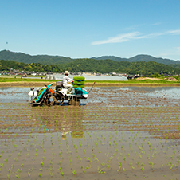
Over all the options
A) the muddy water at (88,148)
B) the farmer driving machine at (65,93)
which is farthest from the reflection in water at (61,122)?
the farmer driving machine at (65,93)

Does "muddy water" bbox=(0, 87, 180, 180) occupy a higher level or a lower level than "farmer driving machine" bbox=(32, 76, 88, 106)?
lower

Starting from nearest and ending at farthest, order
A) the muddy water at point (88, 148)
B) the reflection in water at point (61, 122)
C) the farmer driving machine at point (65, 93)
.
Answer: the muddy water at point (88, 148) → the reflection in water at point (61, 122) → the farmer driving machine at point (65, 93)

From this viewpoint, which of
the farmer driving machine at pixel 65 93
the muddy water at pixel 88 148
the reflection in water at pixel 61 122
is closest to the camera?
the muddy water at pixel 88 148

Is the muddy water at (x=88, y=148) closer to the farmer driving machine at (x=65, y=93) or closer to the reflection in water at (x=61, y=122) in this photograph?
the reflection in water at (x=61, y=122)

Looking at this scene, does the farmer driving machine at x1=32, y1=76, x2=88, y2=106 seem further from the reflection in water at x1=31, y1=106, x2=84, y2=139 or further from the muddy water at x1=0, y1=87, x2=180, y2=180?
the muddy water at x1=0, y1=87, x2=180, y2=180

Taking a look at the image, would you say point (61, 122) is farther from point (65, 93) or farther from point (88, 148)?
point (65, 93)

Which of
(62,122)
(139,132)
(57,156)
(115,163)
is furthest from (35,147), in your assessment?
(139,132)

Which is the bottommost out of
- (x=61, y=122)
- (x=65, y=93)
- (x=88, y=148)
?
(x=88, y=148)

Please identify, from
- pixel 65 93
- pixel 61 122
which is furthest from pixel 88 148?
pixel 65 93

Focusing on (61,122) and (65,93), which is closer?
(61,122)

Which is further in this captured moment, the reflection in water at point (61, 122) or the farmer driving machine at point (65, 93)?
the farmer driving machine at point (65, 93)

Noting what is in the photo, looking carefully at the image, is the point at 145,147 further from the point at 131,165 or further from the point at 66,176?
the point at 66,176

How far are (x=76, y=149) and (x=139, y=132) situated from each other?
11.0ft

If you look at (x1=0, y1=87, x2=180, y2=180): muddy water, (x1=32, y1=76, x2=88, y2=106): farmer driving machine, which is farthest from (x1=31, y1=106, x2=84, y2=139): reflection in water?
(x1=32, y1=76, x2=88, y2=106): farmer driving machine
